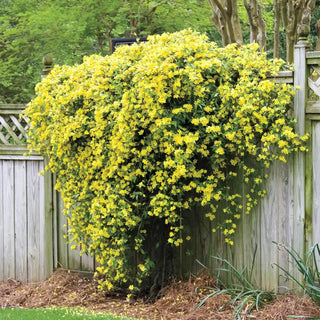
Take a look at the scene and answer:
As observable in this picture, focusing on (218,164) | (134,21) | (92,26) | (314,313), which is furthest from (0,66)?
(314,313)

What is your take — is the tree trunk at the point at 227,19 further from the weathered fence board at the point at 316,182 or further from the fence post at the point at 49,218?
the weathered fence board at the point at 316,182

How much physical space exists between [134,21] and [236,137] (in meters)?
8.56

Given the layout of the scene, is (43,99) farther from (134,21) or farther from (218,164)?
(134,21)

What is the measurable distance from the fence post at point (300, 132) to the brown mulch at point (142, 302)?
453mm

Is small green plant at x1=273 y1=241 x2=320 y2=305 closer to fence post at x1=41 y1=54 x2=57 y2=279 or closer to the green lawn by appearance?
the green lawn

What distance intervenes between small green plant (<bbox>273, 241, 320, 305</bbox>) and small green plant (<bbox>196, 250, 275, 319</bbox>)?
0.32 meters

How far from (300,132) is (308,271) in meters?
1.20

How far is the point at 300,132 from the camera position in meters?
5.14

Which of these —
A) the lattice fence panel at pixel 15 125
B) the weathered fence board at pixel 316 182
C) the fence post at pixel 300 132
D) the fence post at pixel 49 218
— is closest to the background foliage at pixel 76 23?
the fence post at pixel 49 218

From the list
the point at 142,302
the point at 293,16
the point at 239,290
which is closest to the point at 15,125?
the point at 142,302

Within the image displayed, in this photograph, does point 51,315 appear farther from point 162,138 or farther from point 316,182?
point 316,182

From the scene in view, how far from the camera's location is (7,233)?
7.11 m

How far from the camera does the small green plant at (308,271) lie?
499 cm

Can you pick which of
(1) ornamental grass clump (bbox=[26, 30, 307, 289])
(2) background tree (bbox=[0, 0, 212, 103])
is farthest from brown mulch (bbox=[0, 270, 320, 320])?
(2) background tree (bbox=[0, 0, 212, 103])
